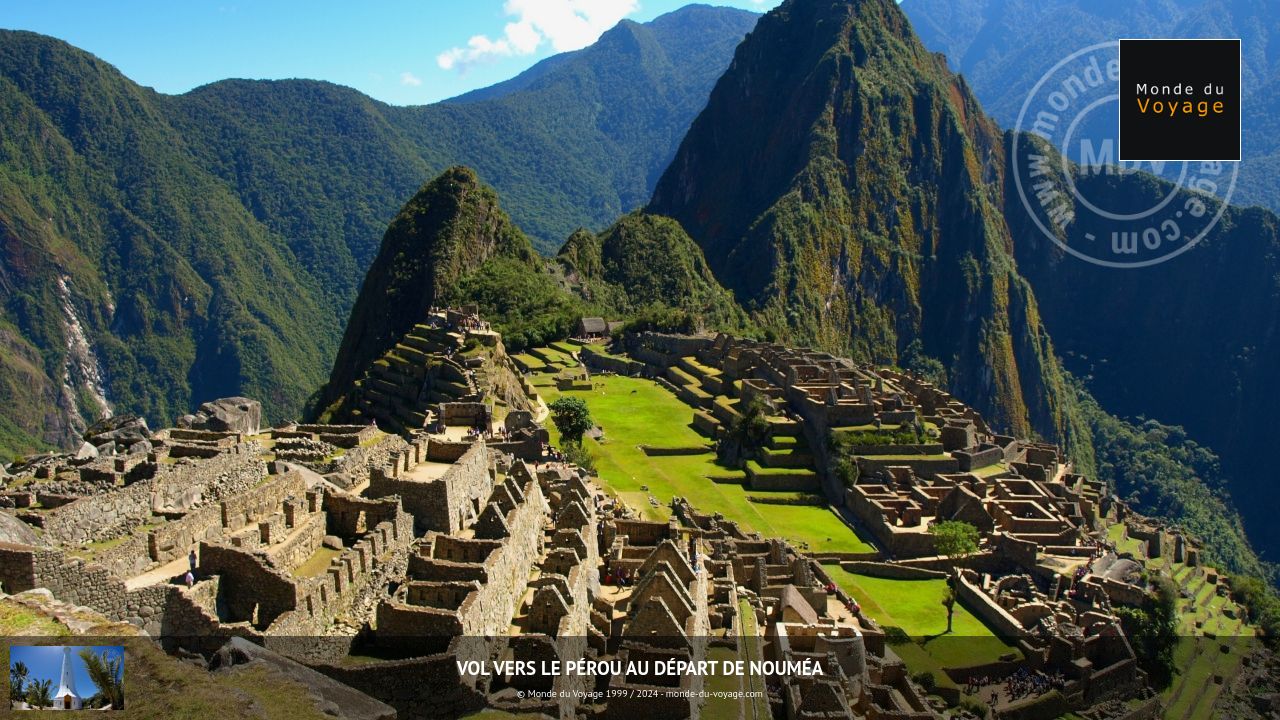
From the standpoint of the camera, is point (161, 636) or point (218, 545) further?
point (218, 545)

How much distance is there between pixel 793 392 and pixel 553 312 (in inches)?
1633

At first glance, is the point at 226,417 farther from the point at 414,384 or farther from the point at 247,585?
the point at 247,585

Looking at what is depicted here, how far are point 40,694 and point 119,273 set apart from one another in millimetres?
136335

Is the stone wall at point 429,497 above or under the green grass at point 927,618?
above

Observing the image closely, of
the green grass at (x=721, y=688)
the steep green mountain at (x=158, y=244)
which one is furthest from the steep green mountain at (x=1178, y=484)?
the steep green mountain at (x=158, y=244)

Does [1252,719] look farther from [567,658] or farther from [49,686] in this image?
[49,686]

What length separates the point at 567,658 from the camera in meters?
19.4

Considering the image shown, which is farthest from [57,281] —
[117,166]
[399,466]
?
[399,466]

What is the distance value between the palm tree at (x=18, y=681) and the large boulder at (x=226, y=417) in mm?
24763

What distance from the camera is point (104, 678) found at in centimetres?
1248

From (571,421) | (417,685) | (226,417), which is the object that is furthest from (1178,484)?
(417,685)

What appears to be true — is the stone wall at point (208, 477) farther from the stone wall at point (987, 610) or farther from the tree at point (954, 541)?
the tree at point (954, 541)

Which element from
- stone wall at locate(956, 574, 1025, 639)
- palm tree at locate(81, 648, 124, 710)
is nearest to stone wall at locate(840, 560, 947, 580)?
stone wall at locate(956, 574, 1025, 639)

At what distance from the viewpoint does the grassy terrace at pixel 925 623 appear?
3716 centimetres
